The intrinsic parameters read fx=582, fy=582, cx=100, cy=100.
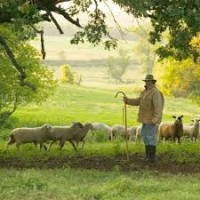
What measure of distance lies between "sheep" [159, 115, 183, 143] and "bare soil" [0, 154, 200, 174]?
18.0ft

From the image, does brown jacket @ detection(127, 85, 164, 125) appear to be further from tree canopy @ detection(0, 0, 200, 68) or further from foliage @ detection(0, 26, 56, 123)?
foliage @ detection(0, 26, 56, 123)

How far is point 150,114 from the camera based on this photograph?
16047 millimetres

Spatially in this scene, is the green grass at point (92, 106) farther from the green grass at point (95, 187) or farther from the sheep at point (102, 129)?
the green grass at point (95, 187)

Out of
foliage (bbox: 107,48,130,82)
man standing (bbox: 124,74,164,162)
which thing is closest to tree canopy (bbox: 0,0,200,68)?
man standing (bbox: 124,74,164,162)

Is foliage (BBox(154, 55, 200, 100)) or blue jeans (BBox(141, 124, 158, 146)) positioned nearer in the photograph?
blue jeans (BBox(141, 124, 158, 146))

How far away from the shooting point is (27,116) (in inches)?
1951

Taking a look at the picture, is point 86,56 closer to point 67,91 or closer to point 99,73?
point 99,73

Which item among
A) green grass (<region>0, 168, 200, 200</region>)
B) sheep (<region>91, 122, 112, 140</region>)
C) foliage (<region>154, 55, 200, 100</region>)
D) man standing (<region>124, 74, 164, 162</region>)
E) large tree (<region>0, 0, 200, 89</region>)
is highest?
large tree (<region>0, 0, 200, 89</region>)

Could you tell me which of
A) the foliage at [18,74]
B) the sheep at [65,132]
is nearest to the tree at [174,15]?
the sheep at [65,132]

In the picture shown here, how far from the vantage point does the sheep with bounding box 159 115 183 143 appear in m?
23.0

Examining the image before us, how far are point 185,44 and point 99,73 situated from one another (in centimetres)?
16018

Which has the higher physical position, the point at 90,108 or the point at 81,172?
the point at 81,172

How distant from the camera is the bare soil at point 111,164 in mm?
15016

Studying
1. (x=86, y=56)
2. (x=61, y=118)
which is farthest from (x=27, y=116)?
(x=86, y=56)
